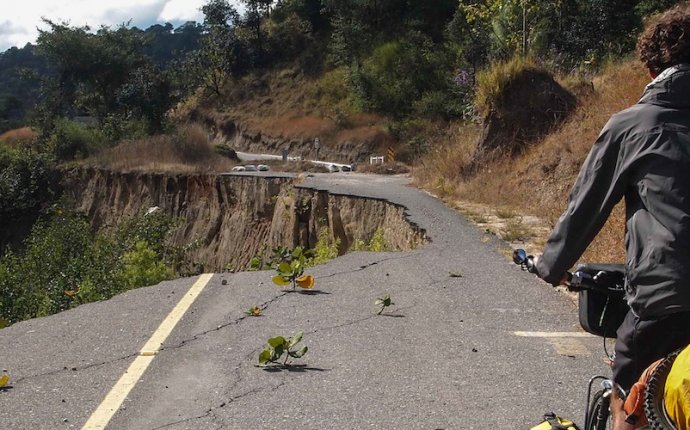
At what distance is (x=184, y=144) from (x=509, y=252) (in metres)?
26.8

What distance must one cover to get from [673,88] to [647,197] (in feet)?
1.31

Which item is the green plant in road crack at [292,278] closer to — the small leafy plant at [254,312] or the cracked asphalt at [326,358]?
the cracked asphalt at [326,358]

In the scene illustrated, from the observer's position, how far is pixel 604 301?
2.86 metres

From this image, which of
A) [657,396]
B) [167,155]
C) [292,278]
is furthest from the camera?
[167,155]

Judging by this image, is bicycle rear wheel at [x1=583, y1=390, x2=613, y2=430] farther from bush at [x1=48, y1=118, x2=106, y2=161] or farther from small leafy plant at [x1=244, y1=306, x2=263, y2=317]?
bush at [x1=48, y1=118, x2=106, y2=161]

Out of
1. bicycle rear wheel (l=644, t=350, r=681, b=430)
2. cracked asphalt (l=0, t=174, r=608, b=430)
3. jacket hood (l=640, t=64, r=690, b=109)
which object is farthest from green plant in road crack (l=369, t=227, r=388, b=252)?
bicycle rear wheel (l=644, t=350, r=681, b=430)

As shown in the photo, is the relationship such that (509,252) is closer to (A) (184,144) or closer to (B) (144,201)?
(B) (144,201)

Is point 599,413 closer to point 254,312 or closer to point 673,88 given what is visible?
point 673,88

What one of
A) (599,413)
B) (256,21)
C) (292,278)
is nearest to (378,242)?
(292,278)

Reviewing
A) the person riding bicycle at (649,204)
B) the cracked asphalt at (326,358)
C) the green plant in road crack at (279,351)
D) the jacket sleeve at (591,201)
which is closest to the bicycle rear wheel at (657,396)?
the person riding bicycle at (649,204)

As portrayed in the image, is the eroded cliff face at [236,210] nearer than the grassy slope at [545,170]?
No

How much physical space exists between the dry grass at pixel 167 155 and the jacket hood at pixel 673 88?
3013 cm

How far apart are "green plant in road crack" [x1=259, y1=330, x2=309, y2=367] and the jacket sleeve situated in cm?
284

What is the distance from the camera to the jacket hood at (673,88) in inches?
104
